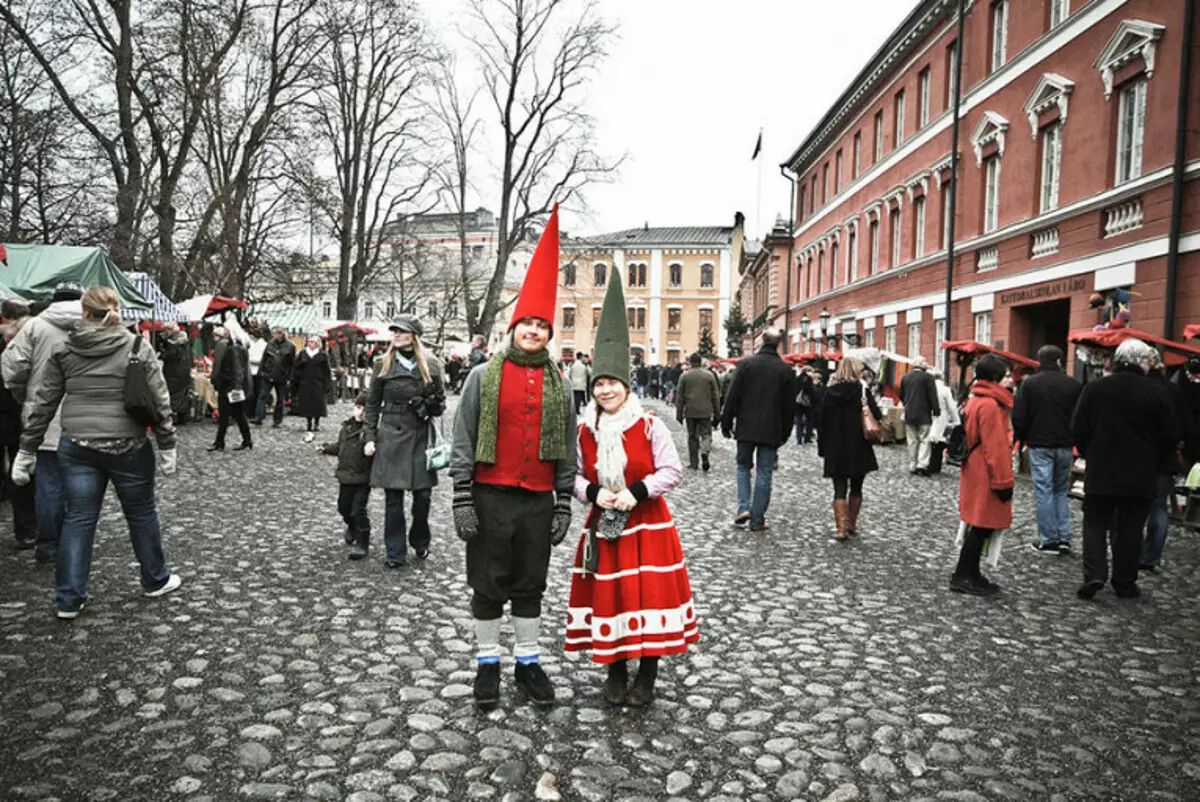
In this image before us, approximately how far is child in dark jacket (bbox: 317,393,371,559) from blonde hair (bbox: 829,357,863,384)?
4.56 metres

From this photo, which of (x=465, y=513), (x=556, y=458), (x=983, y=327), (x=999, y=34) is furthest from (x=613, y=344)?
(x=999, y=34)

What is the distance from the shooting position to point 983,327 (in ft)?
69.7

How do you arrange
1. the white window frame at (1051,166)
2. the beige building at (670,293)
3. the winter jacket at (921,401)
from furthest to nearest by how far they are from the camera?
the beige building at (670,293), the white window frame at (1051,166), the winter jacket at (921,401)

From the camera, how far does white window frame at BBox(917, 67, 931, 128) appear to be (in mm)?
25444

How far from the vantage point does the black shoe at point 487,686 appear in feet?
14.0

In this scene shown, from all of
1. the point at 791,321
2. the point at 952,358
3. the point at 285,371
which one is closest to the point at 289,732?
the point at 285,371

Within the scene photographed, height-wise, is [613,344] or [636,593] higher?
[613,344]

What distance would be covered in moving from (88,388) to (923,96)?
25.2 meters

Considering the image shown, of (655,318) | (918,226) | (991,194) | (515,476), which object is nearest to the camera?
(515,476)

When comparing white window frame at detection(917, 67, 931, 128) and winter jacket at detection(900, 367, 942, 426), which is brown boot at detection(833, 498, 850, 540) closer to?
winter jacket at detection(900, 367, 942, 426)

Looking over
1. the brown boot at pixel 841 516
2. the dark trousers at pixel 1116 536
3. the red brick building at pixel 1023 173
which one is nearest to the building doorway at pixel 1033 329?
the red brick building at pixel 1023 173

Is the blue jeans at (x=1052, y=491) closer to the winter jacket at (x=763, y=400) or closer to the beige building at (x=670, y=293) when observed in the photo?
the winter jacket at (x=763, y=400)

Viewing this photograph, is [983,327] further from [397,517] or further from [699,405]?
[397,517]

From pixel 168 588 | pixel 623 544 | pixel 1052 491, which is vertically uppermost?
pixel 623 544
